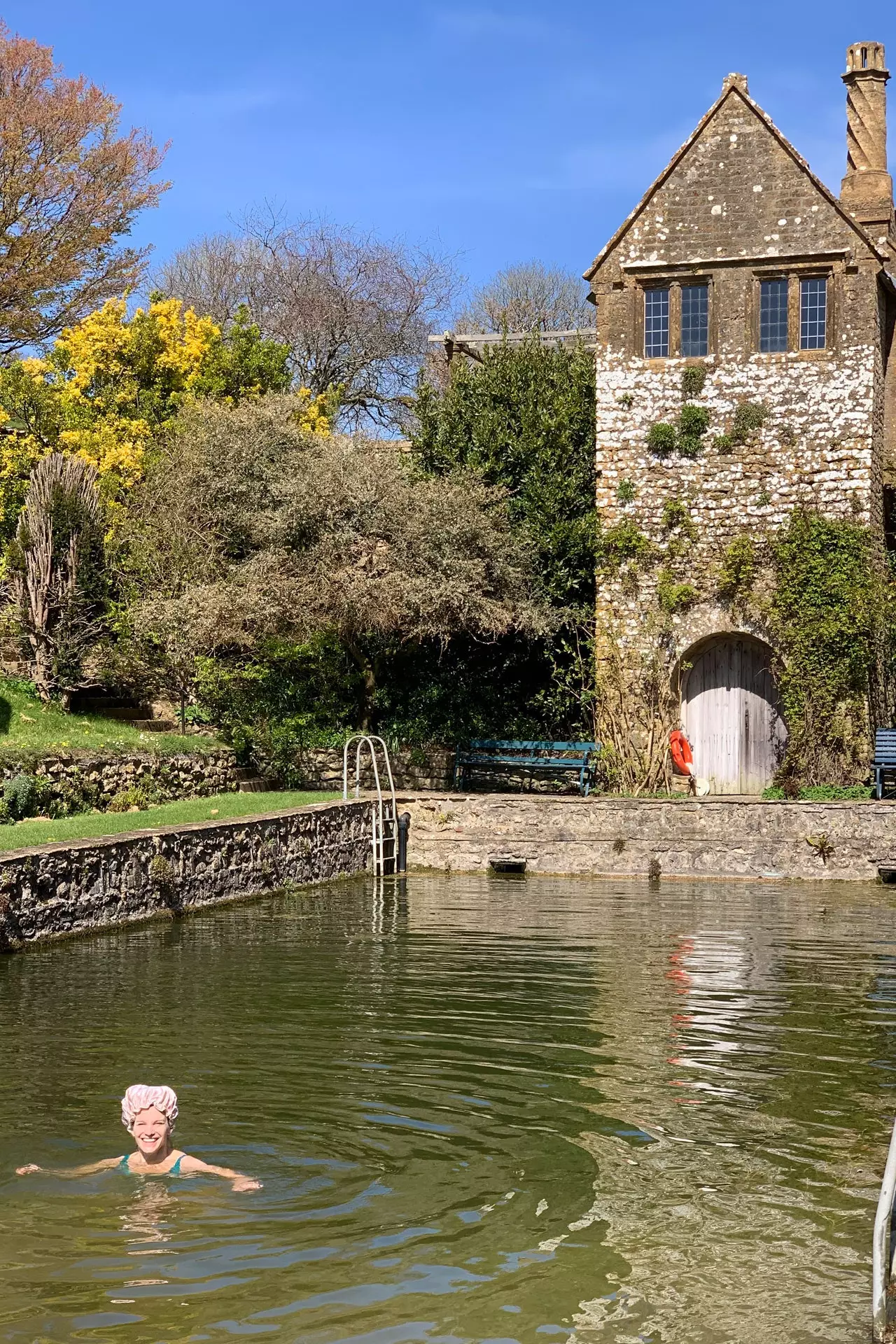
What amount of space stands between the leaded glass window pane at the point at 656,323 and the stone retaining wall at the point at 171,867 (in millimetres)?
10016

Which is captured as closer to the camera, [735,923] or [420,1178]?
[420,1178]

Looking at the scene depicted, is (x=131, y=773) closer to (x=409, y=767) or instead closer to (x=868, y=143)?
(x=409, y=767)

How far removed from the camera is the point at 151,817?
64.4ft

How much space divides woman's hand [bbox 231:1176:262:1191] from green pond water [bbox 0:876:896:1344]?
0.23 feet

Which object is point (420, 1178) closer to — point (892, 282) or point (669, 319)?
point (669, 319)

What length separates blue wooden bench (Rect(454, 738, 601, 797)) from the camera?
25.7 m

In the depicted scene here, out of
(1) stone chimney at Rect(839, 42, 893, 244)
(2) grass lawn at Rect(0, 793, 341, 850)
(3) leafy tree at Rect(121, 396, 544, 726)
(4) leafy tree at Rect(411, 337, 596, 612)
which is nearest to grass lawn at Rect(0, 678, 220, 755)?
(2) grass lawn at Rect(0, 793, 341, 850)

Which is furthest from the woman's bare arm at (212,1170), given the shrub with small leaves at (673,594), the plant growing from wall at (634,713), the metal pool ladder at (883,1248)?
the shrub with small leaves at (673,594)

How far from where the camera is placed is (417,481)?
27.4 m

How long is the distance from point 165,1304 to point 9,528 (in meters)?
27.3

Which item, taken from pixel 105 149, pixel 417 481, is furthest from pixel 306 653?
pixel 105 149

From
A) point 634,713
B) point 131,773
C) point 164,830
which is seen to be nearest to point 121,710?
point 131,773

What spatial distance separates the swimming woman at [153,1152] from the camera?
7867 millimetres

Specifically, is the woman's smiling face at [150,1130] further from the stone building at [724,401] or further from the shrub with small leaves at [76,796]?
the stone building at [724,401]
